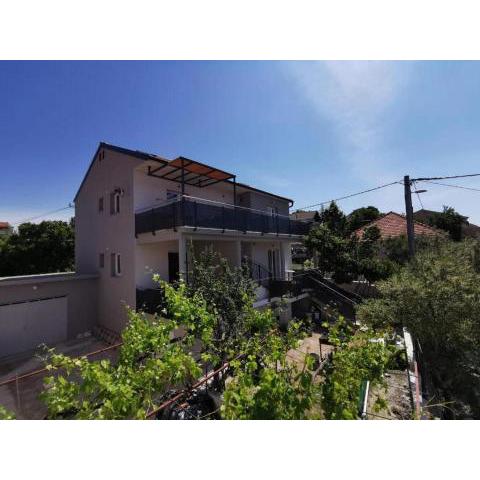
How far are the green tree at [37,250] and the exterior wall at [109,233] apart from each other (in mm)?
11406

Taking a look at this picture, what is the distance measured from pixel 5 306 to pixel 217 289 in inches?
381

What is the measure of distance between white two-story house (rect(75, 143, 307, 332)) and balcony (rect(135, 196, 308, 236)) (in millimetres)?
36

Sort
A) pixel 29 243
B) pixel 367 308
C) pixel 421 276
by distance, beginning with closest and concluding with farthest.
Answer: pixel 421 276, pixel 367 308, pixel 29 243

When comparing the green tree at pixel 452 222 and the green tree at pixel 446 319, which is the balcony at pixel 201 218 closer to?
the green tree at pixel 446 319

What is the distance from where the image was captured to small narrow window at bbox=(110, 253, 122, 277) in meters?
11.1

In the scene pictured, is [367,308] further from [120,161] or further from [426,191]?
[120,161]

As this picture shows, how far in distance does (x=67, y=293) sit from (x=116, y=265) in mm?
2730

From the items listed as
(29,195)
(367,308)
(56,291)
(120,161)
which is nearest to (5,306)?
(56,291)

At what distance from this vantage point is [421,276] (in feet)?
22.1

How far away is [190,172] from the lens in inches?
403

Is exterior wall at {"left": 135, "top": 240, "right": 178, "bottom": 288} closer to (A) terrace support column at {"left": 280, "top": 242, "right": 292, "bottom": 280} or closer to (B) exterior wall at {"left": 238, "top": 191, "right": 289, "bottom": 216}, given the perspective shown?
(B) exterior wall at {"left": 238, "top": 191, "right": 289, "bottom": 216}

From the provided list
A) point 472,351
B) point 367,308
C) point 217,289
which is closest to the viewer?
point 472,351

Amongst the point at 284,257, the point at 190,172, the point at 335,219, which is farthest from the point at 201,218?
the point at 284,257

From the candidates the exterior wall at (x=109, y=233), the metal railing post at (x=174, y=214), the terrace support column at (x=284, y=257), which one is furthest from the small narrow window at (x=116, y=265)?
the terrace support column at (x=284, y=257)
